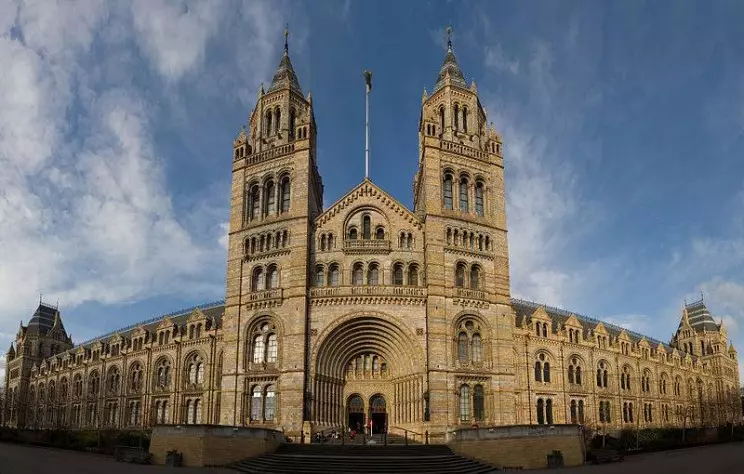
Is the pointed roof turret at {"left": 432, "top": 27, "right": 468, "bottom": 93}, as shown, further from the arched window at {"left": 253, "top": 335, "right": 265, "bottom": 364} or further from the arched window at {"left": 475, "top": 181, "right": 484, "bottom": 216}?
the arched window at {"left": 253, "top": 335, "right": 265, "bottom": 364}

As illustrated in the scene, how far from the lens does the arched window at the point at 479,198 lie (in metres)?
50.1

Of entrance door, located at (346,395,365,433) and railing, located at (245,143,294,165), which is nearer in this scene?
entrance door, located at (346,395,365,433)

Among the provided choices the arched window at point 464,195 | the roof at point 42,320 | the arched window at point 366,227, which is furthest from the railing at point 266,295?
the roof at point 42,320

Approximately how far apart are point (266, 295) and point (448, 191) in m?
16.5

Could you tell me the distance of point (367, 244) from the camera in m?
47.2

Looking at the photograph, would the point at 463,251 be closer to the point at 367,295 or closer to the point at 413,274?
the point at 413,274

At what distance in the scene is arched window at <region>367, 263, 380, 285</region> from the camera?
153 feet

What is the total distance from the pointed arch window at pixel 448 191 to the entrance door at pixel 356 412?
1638 centimetres

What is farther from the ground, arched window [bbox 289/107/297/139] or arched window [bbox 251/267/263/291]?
arched window [bbox 289/107/297/139]

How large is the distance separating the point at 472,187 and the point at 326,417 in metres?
21.2

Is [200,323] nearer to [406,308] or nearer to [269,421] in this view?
[269,421]

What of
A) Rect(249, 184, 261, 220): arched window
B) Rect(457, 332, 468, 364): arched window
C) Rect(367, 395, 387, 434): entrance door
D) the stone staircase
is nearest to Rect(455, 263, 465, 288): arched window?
Rect(457, 332, 468, 364): arched window

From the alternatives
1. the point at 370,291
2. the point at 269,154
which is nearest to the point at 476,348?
the point at 370,291

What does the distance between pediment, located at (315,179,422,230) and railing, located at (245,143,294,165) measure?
615cm
